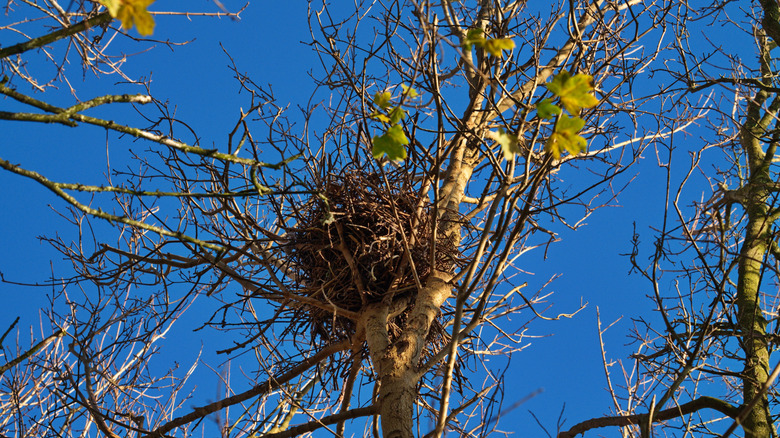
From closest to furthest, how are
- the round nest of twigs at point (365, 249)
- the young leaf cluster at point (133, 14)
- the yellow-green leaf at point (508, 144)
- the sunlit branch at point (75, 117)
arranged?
the young leaf cluster at point (133, 14)
the yellow-green leaf at point (508, 144)
the sunlit branch at point (75, 117)
the round nest of twigs at point (365, 249)

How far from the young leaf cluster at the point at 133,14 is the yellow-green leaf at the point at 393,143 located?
2.06 feet

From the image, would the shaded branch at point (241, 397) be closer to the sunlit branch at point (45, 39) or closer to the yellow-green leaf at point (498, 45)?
the sunlit branch at point (45, 39)

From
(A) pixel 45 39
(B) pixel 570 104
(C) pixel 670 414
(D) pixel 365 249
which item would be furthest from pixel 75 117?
(C) pixel 670 414

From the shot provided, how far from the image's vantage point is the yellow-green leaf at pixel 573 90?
4.12 ft

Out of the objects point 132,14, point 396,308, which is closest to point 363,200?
point 396,308

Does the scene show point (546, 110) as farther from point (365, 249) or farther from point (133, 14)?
point (365, 249)

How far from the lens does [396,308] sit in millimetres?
2791

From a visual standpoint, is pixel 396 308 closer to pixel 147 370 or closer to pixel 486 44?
pixel 486 44

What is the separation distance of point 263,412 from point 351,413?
2.09 meters

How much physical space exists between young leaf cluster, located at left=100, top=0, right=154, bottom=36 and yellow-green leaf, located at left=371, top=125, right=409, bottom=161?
2.06 feet

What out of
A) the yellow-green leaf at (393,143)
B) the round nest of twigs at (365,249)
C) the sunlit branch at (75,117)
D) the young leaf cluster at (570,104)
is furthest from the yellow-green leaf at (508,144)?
the round nest of twigs at (365,249)

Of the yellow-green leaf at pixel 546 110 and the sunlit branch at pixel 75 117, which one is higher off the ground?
the sunlit branch at pixel 75 117

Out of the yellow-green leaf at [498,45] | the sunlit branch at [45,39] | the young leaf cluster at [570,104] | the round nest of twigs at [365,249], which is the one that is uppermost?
the round nest of twigs at [365,249]

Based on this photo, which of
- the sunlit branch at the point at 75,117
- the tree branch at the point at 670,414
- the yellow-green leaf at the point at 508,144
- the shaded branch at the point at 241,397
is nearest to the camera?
the yellow-green leaf at the point at 508,144
